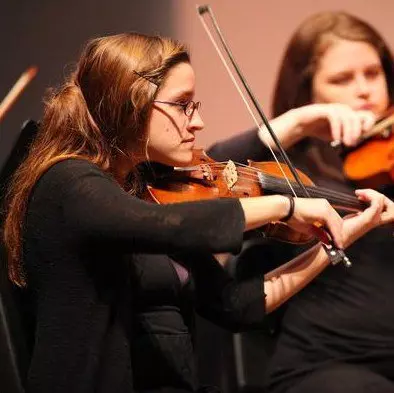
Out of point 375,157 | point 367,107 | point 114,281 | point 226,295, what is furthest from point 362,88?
point 114,281

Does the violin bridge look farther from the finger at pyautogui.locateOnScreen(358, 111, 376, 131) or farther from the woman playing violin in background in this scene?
the finger at pyautogui.locateOnScreen(358, 111, 376, 131)

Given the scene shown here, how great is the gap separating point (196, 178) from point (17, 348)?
0.44 m

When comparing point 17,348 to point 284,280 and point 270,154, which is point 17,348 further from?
point 270,154

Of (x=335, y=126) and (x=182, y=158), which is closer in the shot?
(x=182, y=158)

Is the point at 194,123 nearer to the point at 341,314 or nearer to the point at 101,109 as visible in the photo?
the point at 101,109

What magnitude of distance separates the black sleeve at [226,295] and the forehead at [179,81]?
0.32 m

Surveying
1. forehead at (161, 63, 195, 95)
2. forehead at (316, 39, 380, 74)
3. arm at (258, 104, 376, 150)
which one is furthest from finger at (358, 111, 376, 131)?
forehead at (161, 63, 195, 95)

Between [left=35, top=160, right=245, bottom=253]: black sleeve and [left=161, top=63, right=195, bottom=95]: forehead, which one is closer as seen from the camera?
[left=35, top=160, right=245, bottom=253]: black sleeve

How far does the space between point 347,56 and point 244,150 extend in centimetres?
28

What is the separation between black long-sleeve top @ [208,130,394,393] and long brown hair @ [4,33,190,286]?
384 millimetres

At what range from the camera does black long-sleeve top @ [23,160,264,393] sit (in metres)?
0.87

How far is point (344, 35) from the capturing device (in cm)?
138

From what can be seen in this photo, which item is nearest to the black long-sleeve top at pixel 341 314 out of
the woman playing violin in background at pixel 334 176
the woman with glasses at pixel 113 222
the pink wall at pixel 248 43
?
the woman playing violin in background at pixel 334 176

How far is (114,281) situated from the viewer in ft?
3.28
